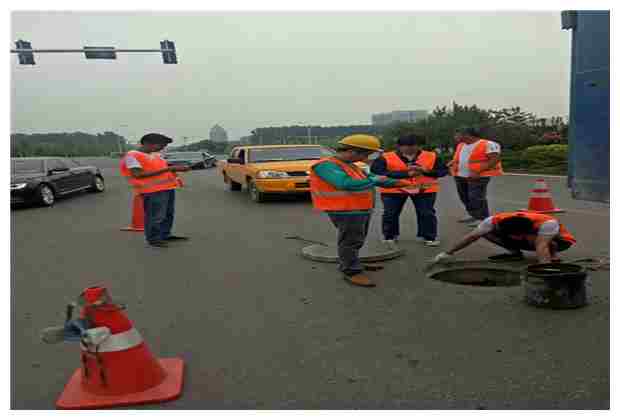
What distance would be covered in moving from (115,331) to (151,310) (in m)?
1.67

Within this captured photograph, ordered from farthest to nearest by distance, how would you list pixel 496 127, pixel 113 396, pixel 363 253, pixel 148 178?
pixel 496 127 < pixel 148 178 < pixel 363 253 < pixel 113 396

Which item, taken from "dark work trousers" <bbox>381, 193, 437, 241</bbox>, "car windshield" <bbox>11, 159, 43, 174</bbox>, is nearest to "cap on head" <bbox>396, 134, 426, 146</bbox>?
"dark work trousers" <bbox>381, 193, 437, 241</bbox>

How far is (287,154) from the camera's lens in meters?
14.1

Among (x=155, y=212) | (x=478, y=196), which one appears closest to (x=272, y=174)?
(x=155, y=212)

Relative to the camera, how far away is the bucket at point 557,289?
180 inches

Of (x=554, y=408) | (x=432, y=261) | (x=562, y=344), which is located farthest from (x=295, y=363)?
(x=432, y=261)

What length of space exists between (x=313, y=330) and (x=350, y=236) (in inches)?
57.7

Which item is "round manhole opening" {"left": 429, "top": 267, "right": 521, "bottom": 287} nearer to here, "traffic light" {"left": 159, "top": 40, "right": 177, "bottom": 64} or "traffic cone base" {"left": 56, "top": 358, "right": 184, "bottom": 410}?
"traffic cone base" {"left": 56, "top": 358, "right": 184, "bottom": 410}

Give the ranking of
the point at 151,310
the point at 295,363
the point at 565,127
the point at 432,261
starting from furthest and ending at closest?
the point at 565,127 < the point at 432,261 < the point at 151,310 < the point at 295,363

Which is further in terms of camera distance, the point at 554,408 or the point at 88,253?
the point at 88,253

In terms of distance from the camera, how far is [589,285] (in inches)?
207

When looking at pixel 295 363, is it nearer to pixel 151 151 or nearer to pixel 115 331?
pixel 115 331

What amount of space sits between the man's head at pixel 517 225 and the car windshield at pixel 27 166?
12.3 metres

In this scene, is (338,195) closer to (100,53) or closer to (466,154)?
(466,154)
